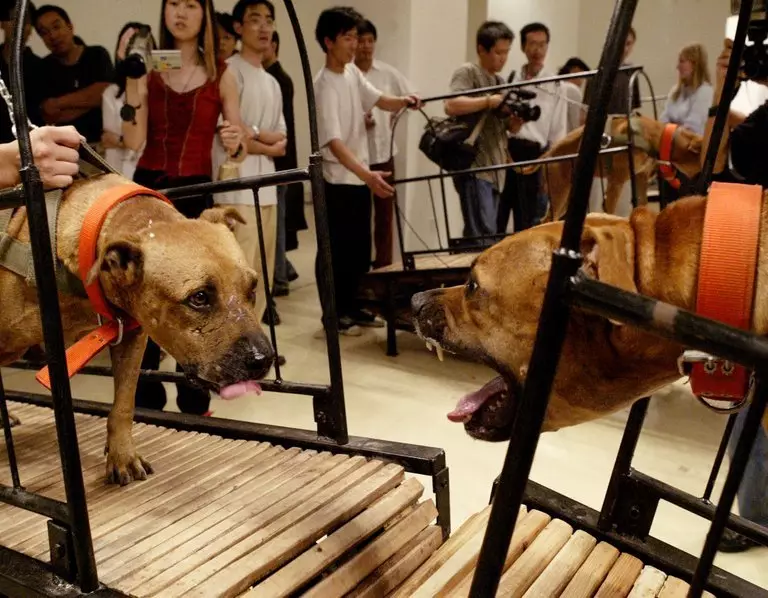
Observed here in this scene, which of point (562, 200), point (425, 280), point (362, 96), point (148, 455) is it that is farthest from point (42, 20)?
point (562, 200)

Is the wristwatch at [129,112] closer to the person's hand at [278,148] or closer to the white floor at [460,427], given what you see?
the person's hand at [278,148]

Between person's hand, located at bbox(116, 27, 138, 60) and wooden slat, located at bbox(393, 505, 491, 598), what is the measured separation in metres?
2.37

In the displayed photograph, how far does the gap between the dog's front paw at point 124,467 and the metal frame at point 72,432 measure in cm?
26

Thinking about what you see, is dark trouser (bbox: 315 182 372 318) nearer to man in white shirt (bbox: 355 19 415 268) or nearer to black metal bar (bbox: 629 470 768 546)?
man in white shirt (bbox: 355 19 415 268)

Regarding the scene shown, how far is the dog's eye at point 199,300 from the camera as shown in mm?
1604

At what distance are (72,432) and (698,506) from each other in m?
1.35

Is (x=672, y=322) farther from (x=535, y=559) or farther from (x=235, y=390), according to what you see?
(x=235, y=390)

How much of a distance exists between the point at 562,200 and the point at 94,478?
3.65m

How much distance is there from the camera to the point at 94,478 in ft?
6.05

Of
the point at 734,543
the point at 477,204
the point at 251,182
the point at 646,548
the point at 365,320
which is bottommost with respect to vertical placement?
the point at 365,320

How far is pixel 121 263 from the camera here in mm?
1589

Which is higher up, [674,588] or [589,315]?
[589,315]

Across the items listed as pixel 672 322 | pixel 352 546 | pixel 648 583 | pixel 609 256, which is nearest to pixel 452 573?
pixel 352 546

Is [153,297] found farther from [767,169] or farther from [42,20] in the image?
[42,20]
